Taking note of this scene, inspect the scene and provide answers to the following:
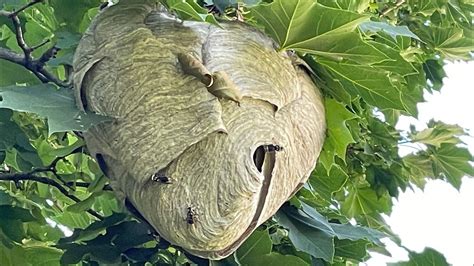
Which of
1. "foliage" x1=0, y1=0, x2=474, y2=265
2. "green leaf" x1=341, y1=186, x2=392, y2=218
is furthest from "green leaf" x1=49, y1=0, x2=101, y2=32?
"green leaf" x1=341, y1=186, x2=392, y2=218

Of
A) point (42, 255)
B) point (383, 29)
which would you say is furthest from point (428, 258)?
point (42, 255)

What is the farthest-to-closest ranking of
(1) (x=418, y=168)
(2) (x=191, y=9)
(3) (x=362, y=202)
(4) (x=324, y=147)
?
(1) (x=418, y=168)
(3) (x=362, y=202)
(4) (x=324, y=147)
(2) (x=191, y=9)

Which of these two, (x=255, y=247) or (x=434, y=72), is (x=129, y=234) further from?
(x=434, y=72)

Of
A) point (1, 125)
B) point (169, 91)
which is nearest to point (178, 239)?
point (169, 91)

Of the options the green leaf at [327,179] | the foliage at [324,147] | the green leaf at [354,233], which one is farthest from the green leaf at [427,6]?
the green leaf at [354,233]

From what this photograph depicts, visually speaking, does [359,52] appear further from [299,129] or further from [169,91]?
[169,91]

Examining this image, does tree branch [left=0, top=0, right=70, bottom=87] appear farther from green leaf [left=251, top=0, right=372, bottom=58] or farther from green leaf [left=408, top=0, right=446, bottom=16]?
green leaf [left=408, top=0, right=446, bottom=16]
